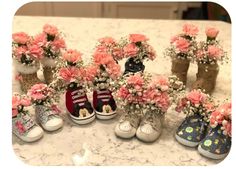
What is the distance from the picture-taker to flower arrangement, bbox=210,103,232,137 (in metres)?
1.01

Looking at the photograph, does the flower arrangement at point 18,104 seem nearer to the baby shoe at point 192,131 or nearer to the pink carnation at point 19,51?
the pink carnation at point 19,51

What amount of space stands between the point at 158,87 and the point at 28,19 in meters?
1.26

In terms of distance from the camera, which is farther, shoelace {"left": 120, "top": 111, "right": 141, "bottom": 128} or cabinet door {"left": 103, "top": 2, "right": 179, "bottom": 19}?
cabinet door {"left": 103, "top": 2, "right": 179, "bottom": 19}

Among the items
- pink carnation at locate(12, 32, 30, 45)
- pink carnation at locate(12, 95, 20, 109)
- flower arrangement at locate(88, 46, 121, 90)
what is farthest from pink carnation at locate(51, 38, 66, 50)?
pink carnation at locate(12, 95, 20, 109)

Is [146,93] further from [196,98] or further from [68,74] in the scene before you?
[68,74]

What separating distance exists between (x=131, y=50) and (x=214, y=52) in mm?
316

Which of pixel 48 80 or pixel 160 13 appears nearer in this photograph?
pixel 48 80

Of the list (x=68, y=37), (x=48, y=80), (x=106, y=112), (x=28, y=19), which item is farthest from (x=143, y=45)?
(x=28, y=19)

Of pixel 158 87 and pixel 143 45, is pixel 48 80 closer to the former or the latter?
pixel 143 45

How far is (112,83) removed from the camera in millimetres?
1192

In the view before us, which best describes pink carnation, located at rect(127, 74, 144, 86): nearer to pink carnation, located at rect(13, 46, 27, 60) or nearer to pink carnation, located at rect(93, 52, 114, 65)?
pink carnation, located at rect(93, 52, 114, 65)

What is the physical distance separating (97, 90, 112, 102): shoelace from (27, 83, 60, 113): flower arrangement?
0.51ft

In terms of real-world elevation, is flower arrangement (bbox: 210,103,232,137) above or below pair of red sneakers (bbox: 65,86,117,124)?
above

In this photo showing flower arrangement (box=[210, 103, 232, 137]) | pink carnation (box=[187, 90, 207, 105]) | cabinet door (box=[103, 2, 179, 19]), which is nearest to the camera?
flower arrangement (box=[210, 103, 232, 137])
